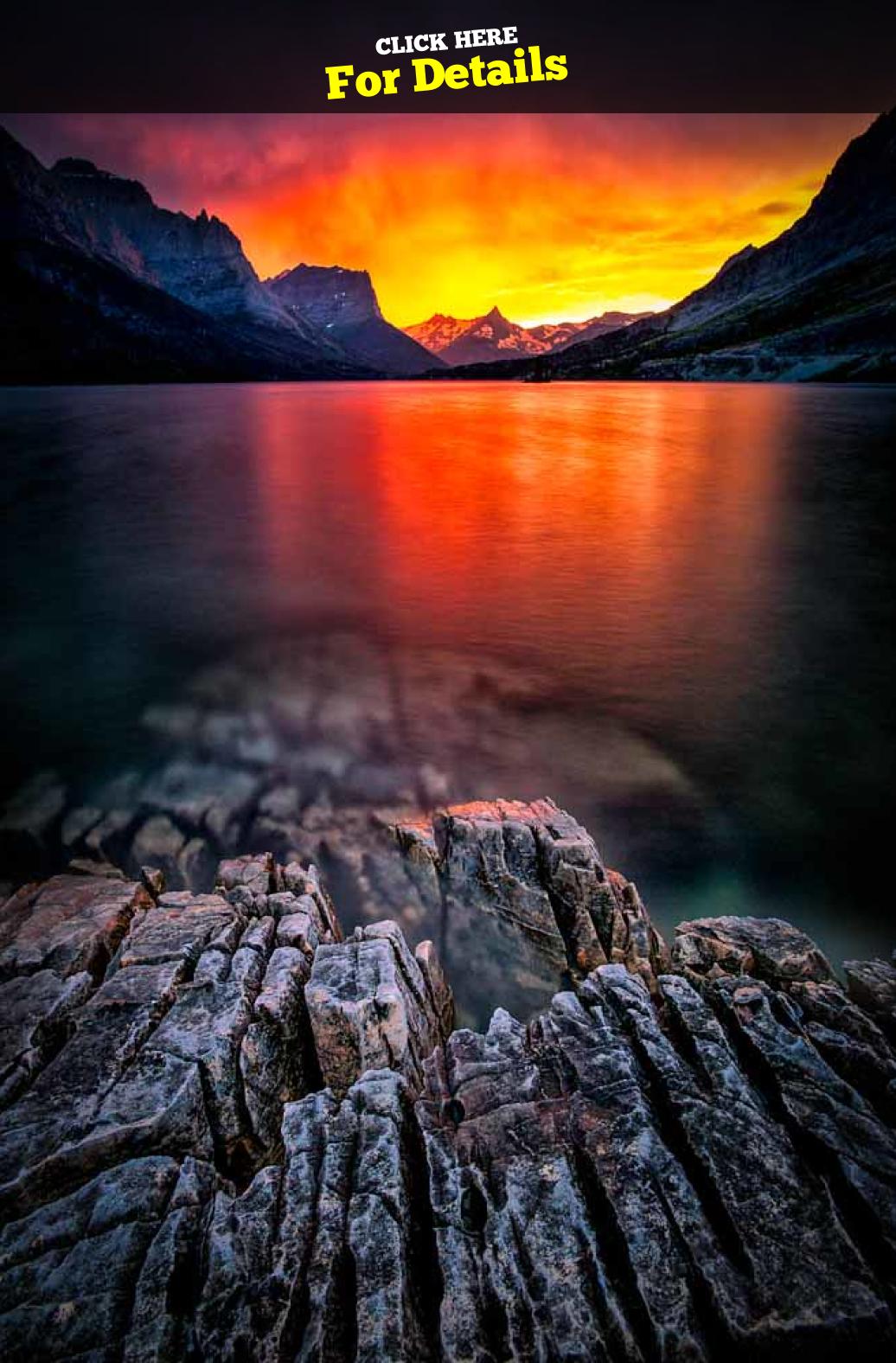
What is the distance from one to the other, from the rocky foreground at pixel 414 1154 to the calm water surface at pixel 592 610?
3.41m

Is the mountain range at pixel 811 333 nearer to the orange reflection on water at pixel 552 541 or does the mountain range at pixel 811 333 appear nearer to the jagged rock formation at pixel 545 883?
the orange reflection on water at pixel 552 541

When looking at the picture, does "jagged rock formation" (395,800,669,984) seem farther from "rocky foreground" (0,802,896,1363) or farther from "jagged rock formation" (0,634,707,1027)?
"rocky foreground" (0,802,896,1363)

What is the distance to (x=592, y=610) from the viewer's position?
720 inches

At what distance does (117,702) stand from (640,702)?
10874mm

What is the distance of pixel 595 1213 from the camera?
4027 millimetres

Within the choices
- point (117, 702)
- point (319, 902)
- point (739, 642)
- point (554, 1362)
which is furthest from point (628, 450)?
point (554, 1362)

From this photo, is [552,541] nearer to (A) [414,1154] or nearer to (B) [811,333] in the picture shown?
(A) [414,1154]

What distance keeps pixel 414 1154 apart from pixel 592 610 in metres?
15.5

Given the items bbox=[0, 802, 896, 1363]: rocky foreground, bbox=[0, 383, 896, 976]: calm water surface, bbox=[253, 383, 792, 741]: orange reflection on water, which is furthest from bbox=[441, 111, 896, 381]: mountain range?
bbox=[0, 802, 896, 1363]: rocky foreground

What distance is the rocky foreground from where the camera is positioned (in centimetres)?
351

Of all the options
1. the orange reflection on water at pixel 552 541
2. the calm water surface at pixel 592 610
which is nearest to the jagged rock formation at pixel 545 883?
the calm water surface at pixel 592 610

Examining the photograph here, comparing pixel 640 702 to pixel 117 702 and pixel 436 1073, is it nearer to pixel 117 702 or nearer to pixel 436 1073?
pixel 436 1073

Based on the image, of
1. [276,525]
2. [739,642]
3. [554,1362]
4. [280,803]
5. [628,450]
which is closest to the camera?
[554,1362]

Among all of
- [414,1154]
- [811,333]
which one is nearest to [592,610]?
[414,1154]
